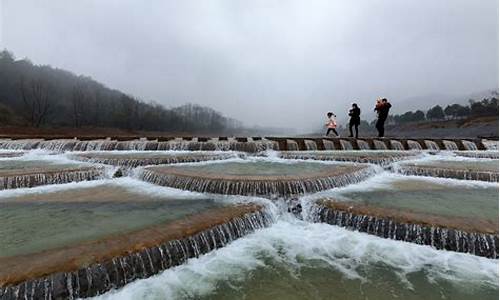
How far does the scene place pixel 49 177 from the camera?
965cm

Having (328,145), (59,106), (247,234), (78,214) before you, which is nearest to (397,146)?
(328,145)

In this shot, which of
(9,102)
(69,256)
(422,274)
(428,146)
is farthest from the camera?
(9,102)

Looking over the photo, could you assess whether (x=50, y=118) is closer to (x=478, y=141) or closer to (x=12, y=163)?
(x=12, y=163)

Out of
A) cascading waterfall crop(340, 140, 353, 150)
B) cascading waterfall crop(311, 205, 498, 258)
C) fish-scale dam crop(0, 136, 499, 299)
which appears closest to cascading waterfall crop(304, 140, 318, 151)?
cascading waterfall crop(340, 140, 353, 150)

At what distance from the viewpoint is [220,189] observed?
27.8 ft

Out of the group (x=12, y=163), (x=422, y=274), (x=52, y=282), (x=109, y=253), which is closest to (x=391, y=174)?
(x=422, y=274)

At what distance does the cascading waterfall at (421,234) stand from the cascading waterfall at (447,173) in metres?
5.12

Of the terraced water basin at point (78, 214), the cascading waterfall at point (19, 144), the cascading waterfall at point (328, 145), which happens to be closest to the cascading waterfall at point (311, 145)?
the cascading waterfall at point (328, 145)

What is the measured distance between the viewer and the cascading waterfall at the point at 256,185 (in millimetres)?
8297

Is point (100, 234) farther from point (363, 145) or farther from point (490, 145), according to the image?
point (490, 145)

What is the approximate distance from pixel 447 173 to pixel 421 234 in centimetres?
535

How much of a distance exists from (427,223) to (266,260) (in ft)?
8.57

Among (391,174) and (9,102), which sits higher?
(9,102)

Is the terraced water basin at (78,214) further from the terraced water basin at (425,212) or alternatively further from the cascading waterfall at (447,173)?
the cascading waterfall at (447,173)
